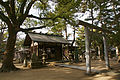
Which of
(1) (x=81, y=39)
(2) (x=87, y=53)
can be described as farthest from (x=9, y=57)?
(1) (x=81, y=39)

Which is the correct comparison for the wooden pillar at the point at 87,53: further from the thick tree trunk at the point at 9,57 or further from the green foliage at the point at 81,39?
the green foliage at the point at 81,39

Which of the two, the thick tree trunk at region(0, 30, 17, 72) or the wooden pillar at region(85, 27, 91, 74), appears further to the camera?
the thick tree trunk at region(0, 30, 17, 72)

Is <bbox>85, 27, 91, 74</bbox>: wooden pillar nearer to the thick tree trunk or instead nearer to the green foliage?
the thick tree trunk

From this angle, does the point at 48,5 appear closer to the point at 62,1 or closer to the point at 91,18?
the point at 62,1

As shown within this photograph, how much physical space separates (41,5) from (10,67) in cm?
776

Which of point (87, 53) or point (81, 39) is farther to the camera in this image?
point (81, 39)

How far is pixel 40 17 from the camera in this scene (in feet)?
34.6

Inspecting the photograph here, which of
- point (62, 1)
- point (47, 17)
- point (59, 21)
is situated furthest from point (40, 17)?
point (62, 1)

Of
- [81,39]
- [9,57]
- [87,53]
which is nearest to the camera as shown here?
[87,53]

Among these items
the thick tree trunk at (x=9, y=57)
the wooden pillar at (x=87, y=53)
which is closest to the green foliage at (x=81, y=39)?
the wooden pillar at (x=87, y=53)

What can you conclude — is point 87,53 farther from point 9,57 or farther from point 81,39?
point 81,39

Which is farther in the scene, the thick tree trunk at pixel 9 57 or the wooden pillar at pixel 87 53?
the thick tree trunk at pixel 9 57

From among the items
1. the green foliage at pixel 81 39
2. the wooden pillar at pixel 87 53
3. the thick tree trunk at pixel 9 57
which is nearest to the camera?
the wooden pillar at pixel 87 53

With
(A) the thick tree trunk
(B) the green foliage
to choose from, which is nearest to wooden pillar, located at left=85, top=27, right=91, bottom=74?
(A) the thick tree trunk
